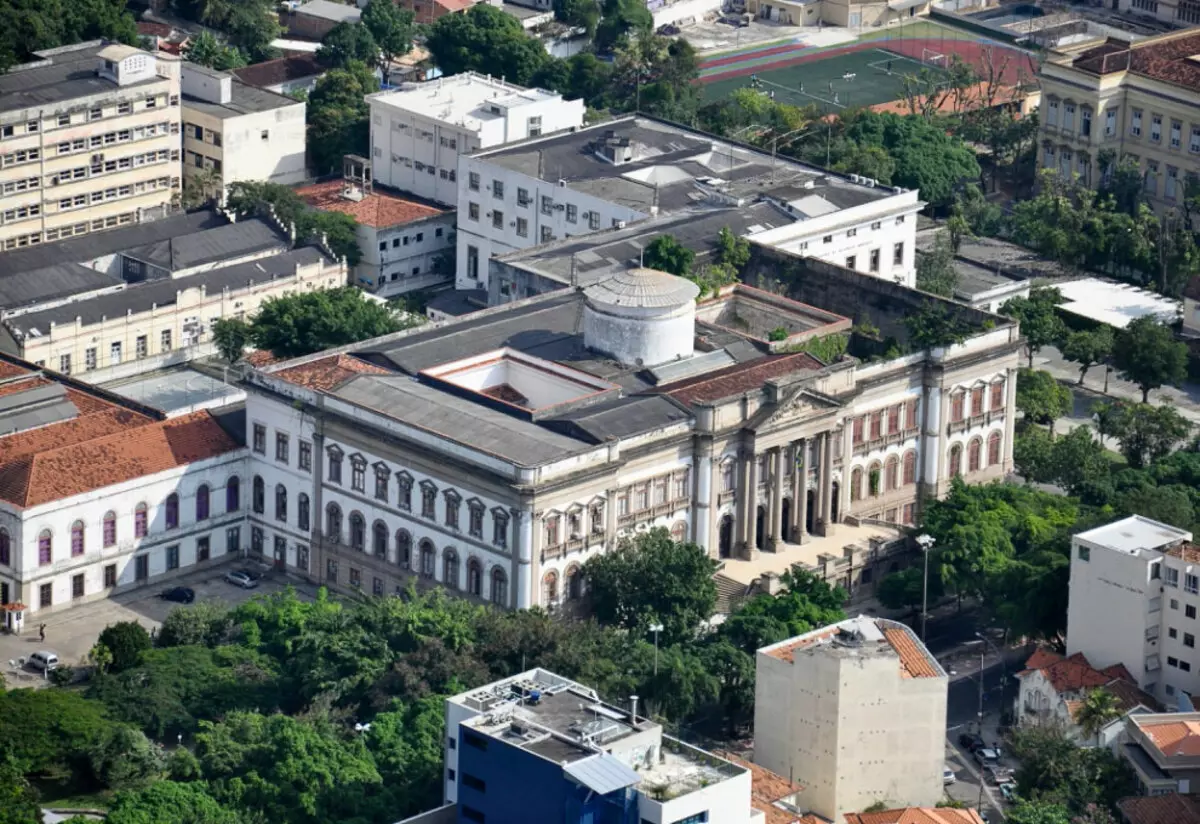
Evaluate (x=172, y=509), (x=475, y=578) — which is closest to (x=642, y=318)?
(x=475, y=578)

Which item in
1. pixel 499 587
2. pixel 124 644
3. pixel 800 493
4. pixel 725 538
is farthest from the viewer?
pixel 800 493

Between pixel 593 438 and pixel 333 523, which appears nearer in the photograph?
pixel 593 438

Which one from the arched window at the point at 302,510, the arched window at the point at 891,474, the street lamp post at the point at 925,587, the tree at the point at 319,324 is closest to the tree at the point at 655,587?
the street lamp post at the point at 925,587

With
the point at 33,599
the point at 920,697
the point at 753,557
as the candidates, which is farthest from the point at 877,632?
the point at 33,599

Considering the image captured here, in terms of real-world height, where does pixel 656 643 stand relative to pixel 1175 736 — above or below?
above

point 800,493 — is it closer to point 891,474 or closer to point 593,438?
point 891,474

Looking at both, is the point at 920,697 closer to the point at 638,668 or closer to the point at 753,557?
the point at 638,668
